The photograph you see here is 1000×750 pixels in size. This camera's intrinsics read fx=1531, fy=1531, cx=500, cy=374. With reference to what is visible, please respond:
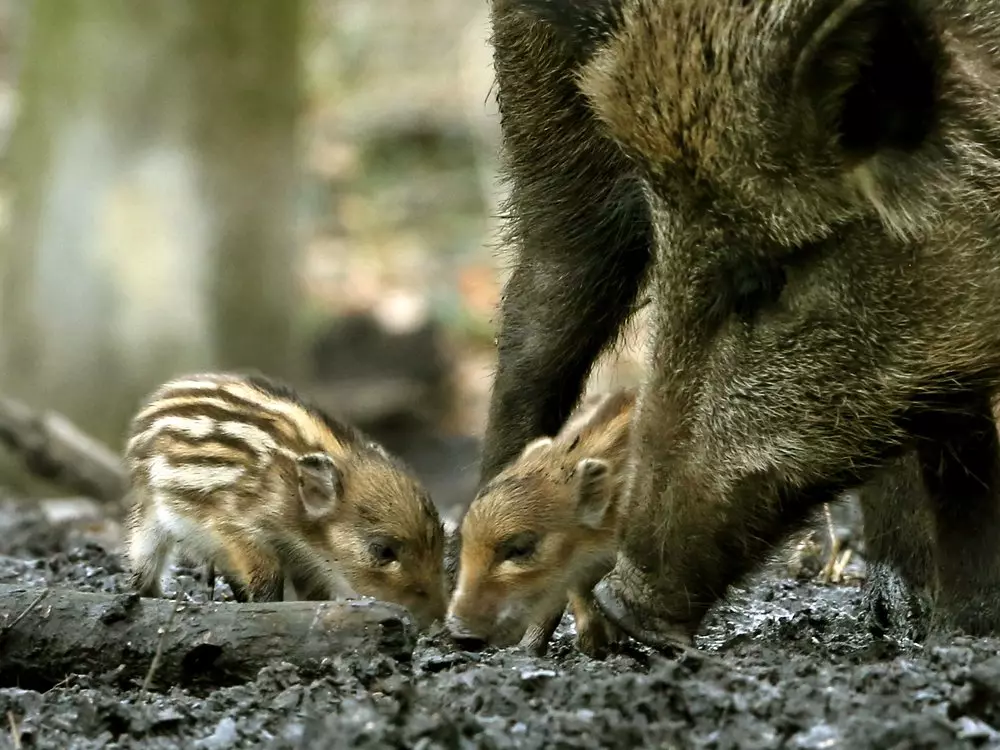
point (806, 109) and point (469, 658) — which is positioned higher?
point (806, 109)

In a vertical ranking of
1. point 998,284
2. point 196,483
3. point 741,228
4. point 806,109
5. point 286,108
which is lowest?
point 196,483

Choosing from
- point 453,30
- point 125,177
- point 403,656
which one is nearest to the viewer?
point 403,656

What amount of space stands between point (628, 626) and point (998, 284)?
39.3 inches

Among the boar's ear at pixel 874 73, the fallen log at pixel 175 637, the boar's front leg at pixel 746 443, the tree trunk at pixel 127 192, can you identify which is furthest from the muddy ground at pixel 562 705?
the tree trunk at pixel 127 192

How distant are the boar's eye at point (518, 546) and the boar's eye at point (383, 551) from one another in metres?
0.31

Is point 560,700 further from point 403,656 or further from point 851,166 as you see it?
point 851,166

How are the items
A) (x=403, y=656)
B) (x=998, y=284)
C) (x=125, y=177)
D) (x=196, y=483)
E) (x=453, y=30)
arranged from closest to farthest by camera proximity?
(x=403, y=656) < (x=998, y=284) < (x=196, y=483) < (x=125, y=177) < (x=453, y=30)

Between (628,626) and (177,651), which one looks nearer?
(177,651)

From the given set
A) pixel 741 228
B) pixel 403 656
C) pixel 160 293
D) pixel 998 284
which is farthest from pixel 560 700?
pixel 160 293

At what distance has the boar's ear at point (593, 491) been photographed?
3.41 meters

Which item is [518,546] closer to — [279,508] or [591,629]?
[591,629]

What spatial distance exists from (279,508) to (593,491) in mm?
753

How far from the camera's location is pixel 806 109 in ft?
9.43

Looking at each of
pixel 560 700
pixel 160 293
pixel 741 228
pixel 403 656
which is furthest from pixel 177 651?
pixel 160 293
